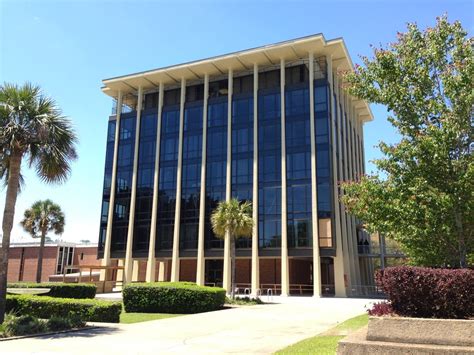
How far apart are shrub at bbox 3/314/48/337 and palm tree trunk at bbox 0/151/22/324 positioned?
1.36 metres

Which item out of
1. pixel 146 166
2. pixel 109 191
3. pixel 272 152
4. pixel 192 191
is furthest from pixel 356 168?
pixel 109 191

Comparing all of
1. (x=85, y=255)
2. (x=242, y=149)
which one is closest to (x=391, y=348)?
(x=242, y=149)

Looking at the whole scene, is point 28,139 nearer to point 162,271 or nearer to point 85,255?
point 162,271

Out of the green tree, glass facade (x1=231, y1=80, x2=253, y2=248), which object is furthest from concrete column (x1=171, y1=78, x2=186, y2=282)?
the green tree

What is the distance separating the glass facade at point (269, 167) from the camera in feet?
132

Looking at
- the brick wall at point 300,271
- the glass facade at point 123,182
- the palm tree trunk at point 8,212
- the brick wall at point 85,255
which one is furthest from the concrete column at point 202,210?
the palm tree trunk at point 8,212

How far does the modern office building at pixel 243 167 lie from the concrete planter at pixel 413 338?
97.9 feet

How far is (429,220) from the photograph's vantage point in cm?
1093

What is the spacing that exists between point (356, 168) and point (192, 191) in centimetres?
1973

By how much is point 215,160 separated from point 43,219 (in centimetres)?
2028

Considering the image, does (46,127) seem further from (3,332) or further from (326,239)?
(326,239)

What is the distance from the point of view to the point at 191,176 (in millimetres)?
45344

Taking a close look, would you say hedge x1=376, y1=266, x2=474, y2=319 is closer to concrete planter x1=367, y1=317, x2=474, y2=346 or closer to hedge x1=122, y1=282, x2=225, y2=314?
concrete planter x1=367, y1=317, x2=474, y2=346

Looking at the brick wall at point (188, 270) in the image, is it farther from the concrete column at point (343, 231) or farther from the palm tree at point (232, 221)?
the palm tree at point (232, 221)
